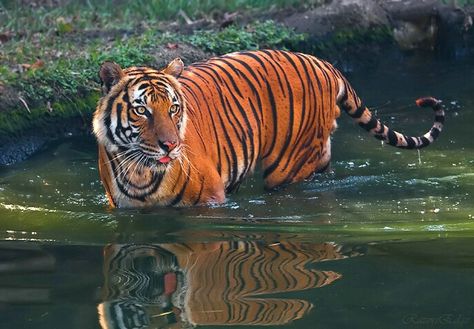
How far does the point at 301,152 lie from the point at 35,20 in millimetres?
4309

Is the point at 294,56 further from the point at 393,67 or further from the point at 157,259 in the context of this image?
the point at 393,67

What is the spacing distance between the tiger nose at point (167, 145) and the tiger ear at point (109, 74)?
0.43 metres

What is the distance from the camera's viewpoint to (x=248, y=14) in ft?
34.4

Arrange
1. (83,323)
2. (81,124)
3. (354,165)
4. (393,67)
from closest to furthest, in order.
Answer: (83,323), (354,165), (81,124), (393,67)

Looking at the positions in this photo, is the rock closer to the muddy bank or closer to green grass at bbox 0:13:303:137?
the muddy bank

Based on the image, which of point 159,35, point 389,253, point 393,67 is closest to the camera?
point 389,253

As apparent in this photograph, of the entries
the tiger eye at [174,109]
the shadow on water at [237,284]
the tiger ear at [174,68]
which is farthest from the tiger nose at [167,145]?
the shadow on water at [237,284]

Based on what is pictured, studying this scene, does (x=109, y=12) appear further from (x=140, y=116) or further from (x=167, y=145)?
(x=167, y=145)

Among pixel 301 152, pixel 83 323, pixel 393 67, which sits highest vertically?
pixel 83 323

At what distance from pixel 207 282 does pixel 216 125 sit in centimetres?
211

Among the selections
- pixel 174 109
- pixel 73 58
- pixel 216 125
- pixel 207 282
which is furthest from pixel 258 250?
pixel 73 58

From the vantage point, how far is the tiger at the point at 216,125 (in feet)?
18.3

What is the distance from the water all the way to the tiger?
0.44ft

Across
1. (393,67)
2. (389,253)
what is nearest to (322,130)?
(389,253)
